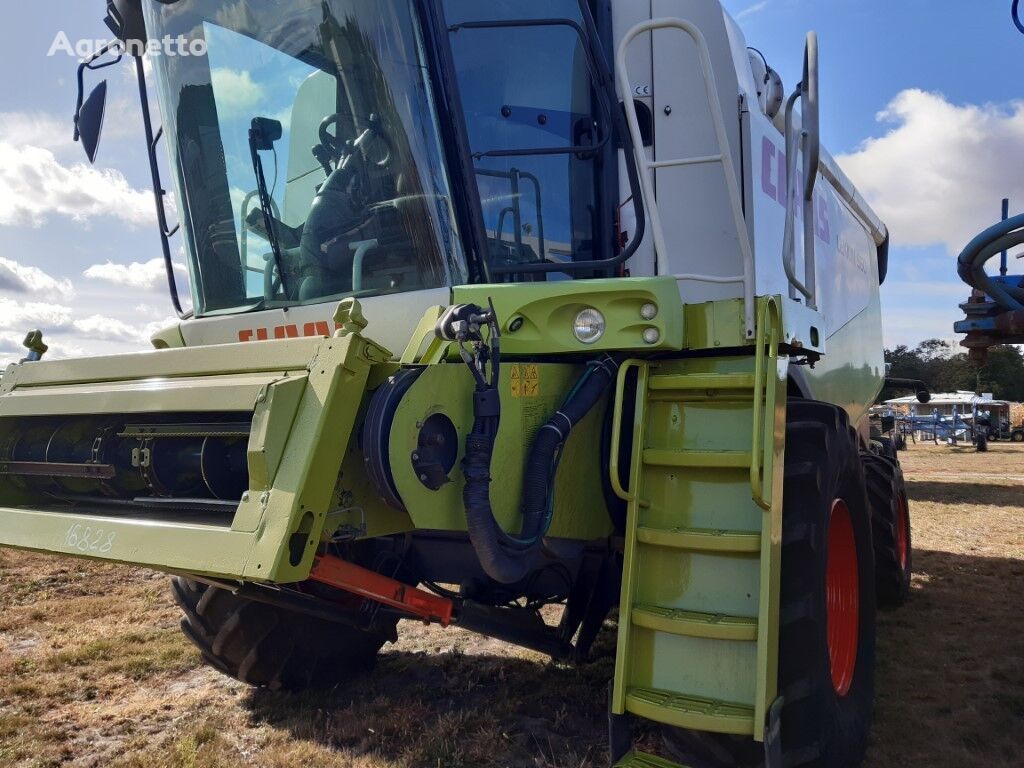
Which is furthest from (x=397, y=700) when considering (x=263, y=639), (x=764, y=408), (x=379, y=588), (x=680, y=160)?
(x=680, y=160)

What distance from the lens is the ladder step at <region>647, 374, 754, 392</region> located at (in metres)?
2.43

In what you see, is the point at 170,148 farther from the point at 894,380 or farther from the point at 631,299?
the point at 894,380

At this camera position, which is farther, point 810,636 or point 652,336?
point 652,336

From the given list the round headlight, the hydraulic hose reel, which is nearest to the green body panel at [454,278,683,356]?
the round headlight

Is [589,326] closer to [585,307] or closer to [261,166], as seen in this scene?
[585,307]

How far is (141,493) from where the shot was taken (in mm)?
2721

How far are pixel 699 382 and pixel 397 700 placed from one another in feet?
6.71

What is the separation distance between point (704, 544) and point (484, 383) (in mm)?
766

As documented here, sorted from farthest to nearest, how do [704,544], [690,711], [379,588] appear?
[379,588], [704,544], [690,711]

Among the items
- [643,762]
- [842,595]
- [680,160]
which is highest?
[680,160]

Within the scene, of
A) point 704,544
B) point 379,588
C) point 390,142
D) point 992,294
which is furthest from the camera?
point 992,294

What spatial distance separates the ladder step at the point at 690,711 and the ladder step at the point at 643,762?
11 centimetres

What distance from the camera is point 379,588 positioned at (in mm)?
2582

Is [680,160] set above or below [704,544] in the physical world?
above
